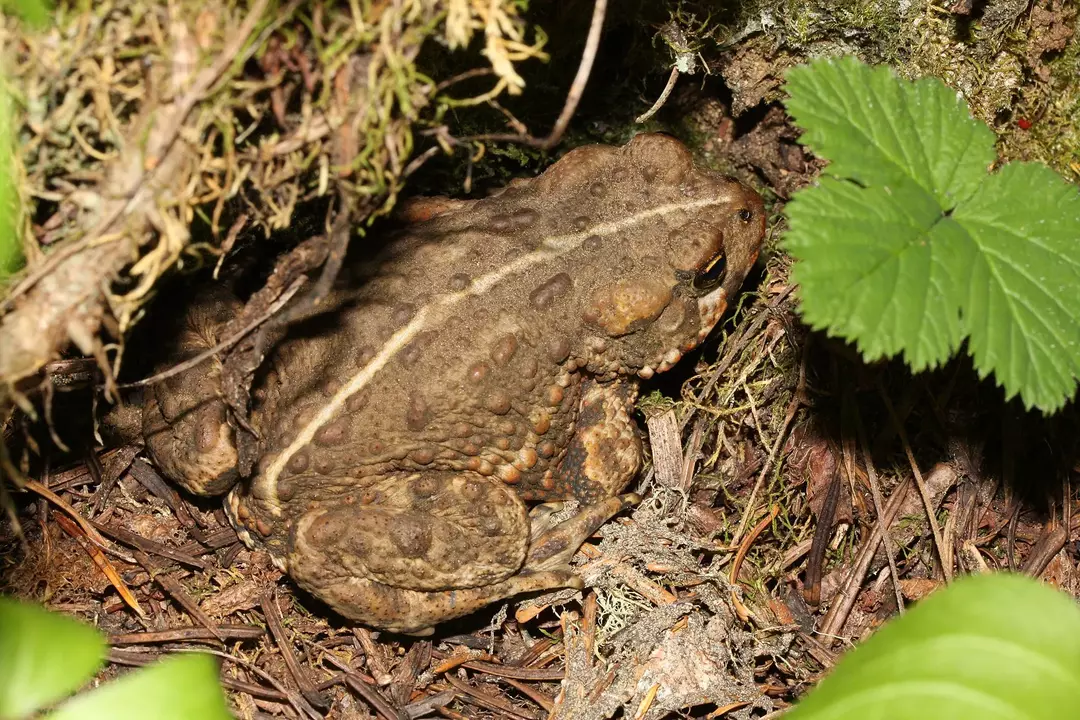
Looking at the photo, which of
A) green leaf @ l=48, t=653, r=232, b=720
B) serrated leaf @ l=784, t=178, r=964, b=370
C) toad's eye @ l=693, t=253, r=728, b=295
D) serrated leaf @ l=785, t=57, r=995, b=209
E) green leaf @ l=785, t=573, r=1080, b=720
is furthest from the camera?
toad's eye @ l=693, t=253, r=728, b=295

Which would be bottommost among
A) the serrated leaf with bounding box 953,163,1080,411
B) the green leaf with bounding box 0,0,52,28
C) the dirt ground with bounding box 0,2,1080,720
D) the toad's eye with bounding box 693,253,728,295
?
the dirt ground with bounding box 0,2,1080,720

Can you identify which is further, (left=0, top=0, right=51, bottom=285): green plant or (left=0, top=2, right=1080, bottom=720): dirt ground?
(left=0, top=2, right=1080, bottom=720): dirt ground

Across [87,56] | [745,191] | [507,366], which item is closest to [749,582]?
[507,366]

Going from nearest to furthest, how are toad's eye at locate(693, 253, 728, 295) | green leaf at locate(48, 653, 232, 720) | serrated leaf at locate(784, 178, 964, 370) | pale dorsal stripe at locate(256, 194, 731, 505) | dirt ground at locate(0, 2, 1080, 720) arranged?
green leaf at locate(48, 653, 232, 720)
serrated leaf at locate(784, 178, 964, 370)
pale dorsal stripe at locate(256, 194, 731, 505)
dirt ground at locate(0, 2, 1080, 720)
toad's eye at locate(693, 253, 728, 295)

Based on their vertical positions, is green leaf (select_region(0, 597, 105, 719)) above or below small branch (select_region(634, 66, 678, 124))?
below

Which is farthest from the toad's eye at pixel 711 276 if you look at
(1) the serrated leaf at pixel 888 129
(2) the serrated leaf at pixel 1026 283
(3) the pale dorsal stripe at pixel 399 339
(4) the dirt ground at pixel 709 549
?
(2) the serrated leaf at pixel 1026 283

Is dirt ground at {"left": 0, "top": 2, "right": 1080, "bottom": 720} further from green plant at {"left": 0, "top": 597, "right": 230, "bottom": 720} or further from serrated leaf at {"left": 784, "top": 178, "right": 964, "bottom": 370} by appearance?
green plant at {"left": 0, "top": 597, "right": 230, "bottom": 720}

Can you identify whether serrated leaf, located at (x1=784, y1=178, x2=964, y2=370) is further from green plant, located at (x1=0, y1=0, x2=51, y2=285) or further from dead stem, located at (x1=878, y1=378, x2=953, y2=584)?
green plant, located at (x1=0, y1=0, x2=51, y2=285)

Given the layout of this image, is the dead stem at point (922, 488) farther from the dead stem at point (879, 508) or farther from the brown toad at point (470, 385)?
the brown toad at point (470, 385)

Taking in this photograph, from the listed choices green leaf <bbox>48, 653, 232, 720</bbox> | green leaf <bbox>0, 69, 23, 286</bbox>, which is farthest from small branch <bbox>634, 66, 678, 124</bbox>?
green leaf <bbox>48, 653, 232, 720</bbox>
